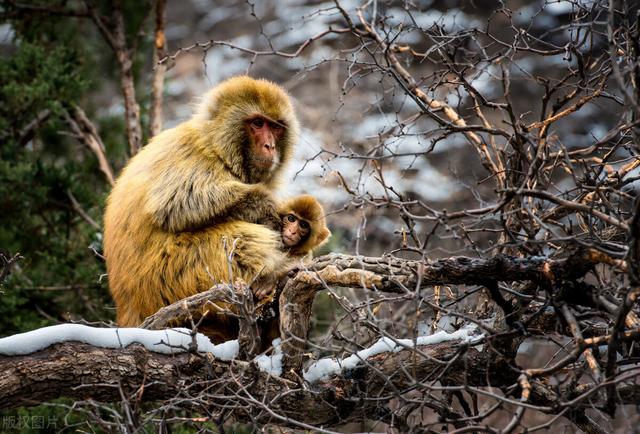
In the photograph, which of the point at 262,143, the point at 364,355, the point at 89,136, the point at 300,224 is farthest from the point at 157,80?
the point at 364,355

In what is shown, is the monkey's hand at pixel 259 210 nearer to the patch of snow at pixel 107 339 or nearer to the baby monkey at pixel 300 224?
the baby monkey at pixel 300 224

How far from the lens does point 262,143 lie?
5.73 metres

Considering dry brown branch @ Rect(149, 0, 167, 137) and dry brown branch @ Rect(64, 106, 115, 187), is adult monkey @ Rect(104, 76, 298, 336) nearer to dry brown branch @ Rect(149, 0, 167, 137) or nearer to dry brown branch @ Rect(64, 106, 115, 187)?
dry brown branch @ Rect(149, 0, 167, 137)

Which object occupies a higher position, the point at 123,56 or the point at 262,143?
the point at 123,56

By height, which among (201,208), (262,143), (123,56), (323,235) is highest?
(123,56)

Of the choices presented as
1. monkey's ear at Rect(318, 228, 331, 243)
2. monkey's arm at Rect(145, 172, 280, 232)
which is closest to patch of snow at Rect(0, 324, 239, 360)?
monkey's arm at Rect(145, 172, 280, 232)

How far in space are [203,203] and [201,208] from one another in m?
0.04

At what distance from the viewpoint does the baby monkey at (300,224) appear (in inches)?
215

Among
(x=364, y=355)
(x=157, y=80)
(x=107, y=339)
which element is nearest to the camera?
(x=107, y=339)

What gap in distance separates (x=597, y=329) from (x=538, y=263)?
2.55 feet

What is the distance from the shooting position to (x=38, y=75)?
27.3 feet

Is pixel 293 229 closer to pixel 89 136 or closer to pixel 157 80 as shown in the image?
pixel 157 80

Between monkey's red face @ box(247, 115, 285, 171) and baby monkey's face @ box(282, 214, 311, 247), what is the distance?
496 millimetres

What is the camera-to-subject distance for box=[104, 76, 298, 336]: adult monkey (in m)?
5.20
